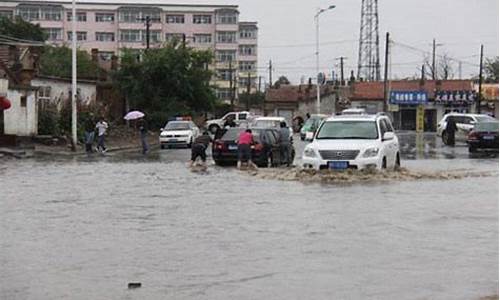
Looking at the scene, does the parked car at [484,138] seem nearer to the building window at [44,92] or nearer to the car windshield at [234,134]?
the car windshield at [234,134]

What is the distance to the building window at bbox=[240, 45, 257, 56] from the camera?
14525 centimetres

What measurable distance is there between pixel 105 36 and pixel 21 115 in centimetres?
8740

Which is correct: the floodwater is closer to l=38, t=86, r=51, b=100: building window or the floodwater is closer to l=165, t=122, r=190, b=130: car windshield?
l=165, t=122, r=190, b=130: car windshield

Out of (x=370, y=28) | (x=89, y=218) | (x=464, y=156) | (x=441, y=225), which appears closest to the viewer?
(x=441, y=225)

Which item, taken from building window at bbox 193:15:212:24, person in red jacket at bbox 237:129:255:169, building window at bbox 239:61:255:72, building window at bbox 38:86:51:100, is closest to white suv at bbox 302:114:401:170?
person in red jacket at bbox 237:129:255:169

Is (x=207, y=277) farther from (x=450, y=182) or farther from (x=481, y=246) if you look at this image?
(x=450, y=182)

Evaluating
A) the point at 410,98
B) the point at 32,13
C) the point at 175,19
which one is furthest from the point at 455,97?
the point at 32,13

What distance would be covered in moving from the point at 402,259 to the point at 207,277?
2500 millimetres

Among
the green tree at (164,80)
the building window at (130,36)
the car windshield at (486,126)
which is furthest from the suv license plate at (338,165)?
the building window at (130,36)

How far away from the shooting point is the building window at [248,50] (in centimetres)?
14525

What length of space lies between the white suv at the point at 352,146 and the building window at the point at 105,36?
10810cm

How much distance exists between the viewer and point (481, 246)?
1270 cm

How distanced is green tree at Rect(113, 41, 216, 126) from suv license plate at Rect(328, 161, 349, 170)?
42.6 meters

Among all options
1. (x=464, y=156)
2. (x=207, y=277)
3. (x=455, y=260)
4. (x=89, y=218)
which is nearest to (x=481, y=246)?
(x=455, y=260)
